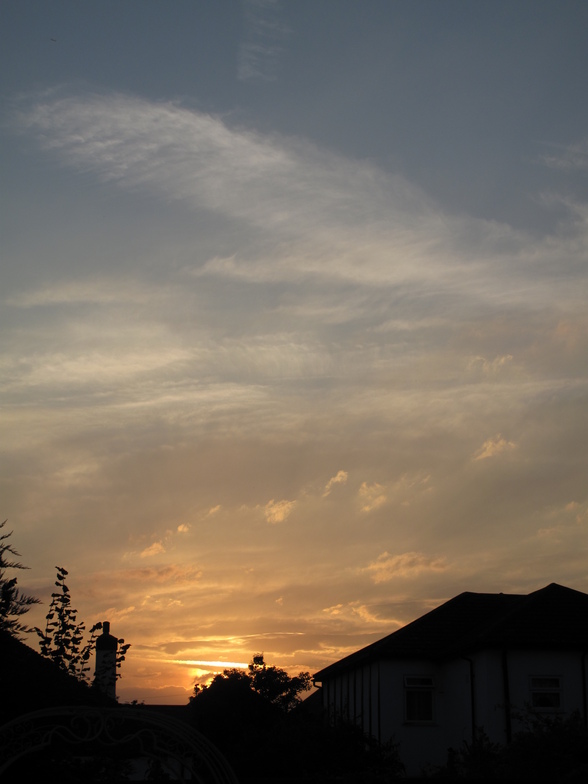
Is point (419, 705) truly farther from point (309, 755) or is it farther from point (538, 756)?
point (538, 756)

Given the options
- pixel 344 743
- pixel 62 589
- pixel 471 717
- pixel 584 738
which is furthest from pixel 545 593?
pixel 62 589

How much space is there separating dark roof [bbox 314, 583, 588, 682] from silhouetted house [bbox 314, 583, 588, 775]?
0.04 meters

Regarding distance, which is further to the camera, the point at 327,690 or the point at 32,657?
the point at 327,690

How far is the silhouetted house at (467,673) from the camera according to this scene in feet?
81.0

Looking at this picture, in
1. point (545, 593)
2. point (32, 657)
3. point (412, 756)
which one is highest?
point (545, 593)

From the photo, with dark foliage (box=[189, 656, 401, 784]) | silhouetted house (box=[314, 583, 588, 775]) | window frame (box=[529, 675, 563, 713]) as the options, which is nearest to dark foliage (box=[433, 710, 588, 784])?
dark foliage (box=[189, 656, 401, 784])

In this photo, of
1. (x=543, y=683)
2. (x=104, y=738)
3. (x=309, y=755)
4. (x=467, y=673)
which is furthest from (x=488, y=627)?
(x=104, y=738)

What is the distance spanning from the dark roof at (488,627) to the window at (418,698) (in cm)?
81

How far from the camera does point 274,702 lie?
151ft

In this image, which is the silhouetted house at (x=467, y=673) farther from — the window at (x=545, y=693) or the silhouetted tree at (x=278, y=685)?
the silhouetted tree at (x=278, y=685)

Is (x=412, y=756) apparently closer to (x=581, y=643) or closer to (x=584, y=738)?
(x=581, y=643)

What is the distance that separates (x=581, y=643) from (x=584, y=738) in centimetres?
916

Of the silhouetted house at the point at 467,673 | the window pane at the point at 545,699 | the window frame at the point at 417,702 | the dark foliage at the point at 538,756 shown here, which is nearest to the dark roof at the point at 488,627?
the silhouetted house at the point at 467,673

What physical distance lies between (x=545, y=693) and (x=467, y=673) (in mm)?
2522
